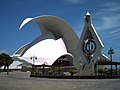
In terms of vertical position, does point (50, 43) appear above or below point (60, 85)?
above

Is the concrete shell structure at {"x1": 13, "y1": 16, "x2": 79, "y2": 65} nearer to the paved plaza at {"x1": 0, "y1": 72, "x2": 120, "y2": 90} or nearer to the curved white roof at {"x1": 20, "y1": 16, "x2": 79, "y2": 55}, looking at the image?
the curved white roof at {"x1": 20, "y1": 16, "x2": 79, "y2": 55}

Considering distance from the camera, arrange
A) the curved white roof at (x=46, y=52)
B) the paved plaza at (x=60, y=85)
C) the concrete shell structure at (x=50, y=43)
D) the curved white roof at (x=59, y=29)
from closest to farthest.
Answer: the paved plaza at (x=60, y=85), the curved white roof at (x=46, y=52), the concrete shell structure at (x=50, y=43), the curved white roof at (x=59, y=29)

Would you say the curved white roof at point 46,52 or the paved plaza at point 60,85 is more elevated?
the curved white roof at point 46,52

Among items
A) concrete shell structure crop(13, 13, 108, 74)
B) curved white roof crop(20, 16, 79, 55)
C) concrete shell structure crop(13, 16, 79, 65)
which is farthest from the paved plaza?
curved white roof crop(20, 16, 79, 55)

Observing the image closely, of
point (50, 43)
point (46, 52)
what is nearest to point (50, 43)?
point (50, 43)

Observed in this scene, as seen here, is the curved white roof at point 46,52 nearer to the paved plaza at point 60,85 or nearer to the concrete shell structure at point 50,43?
the concrete shell structure at point 50,43

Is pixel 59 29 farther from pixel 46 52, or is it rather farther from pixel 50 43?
pixel 46 52

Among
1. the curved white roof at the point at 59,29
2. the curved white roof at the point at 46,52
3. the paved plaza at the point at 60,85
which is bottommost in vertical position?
the paved plaza at the point at 60,85

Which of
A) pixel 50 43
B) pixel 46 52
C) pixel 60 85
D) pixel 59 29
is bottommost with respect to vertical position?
pixel 60 85

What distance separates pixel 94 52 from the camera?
34.3 m

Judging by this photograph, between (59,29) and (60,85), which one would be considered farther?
(59,29)

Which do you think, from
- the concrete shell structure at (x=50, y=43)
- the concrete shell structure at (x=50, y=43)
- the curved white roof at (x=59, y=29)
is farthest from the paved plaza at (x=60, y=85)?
the curved white roof at (x=59, y=29)

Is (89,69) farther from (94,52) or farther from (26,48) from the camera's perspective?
(26,48)

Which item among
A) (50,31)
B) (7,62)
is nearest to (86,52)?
(7,62)
